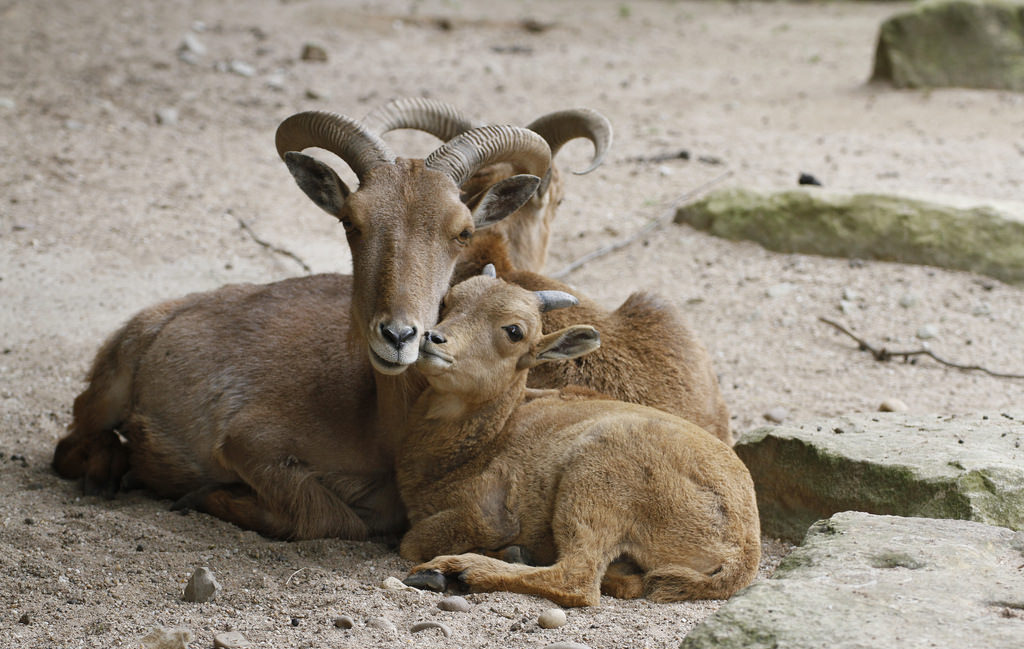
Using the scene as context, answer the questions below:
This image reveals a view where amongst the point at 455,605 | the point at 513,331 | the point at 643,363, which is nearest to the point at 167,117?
the point at 643,363

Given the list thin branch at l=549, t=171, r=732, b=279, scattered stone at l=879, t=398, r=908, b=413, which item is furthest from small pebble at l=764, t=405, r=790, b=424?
thin branch at l=549, t=171, r=732, b=279

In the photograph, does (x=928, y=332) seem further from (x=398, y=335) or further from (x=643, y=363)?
(x=398, y=335)

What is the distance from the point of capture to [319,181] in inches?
253

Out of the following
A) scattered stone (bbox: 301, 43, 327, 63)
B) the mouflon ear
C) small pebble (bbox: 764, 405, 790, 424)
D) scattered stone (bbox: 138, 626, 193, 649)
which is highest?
the mouflon ear

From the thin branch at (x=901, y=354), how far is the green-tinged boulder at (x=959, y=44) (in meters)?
8.76

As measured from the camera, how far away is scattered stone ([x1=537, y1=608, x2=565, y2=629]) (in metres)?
4.76

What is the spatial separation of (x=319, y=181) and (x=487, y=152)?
0.99 metres

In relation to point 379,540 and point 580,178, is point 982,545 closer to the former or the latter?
point 379,540

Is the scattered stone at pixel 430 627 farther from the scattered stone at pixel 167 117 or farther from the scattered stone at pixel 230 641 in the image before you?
the scattered stone at pixel 167 117

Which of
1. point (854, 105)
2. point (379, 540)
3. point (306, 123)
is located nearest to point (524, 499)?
point (379, 540)

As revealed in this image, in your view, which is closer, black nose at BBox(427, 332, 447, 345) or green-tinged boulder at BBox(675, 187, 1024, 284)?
black nose at BBox(427, 332, 447, 345)

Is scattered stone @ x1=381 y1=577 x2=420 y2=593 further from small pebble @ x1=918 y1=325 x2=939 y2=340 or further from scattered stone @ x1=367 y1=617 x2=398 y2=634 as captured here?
small pebble @ x1=918 y1=325 x2=939 y2=340

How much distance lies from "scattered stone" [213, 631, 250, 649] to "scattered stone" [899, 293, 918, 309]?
23.2 ft

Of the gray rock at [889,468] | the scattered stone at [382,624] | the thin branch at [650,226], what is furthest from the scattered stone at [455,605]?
the thin branch at [650,226]
